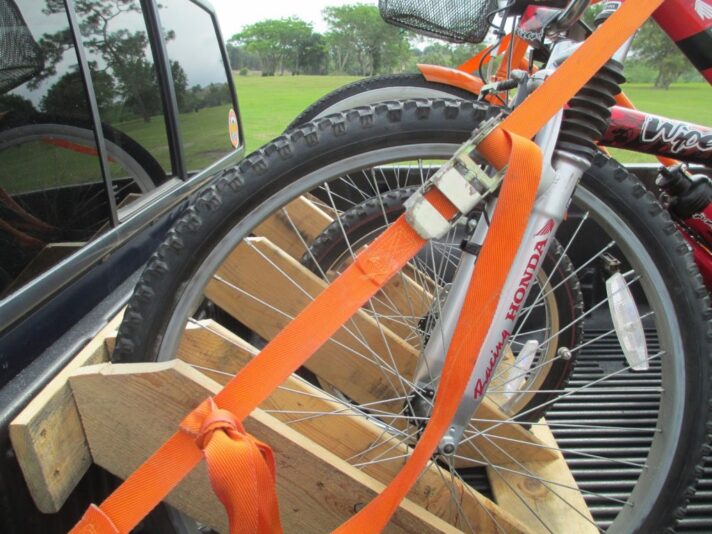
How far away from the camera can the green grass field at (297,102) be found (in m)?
6.74

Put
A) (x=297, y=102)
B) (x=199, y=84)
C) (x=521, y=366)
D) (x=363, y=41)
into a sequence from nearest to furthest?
(x=521, y=366) < (x=199, y=84) < (x=297, y=102) < (x=363, y=41)

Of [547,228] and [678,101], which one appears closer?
[547,228]

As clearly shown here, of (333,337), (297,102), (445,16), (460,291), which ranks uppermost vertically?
(297,102)

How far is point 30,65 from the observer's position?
108 cm

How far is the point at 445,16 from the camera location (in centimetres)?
120

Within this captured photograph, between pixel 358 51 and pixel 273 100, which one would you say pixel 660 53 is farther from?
pixel 273 100

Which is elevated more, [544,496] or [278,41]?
[278,41]

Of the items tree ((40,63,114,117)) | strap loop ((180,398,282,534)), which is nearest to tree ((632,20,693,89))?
tree ((40,63,114,117))

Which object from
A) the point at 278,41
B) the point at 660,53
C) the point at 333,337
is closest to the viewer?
the point at 333,337

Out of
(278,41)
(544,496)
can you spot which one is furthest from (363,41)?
(544,496)

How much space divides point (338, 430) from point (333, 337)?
342mm

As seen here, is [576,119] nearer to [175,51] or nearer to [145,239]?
[145,239]

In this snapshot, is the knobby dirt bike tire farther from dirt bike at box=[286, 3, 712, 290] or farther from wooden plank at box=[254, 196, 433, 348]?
wooden plank at box=[254, 196, 433, 348]

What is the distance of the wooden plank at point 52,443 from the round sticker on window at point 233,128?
63.6 inches
